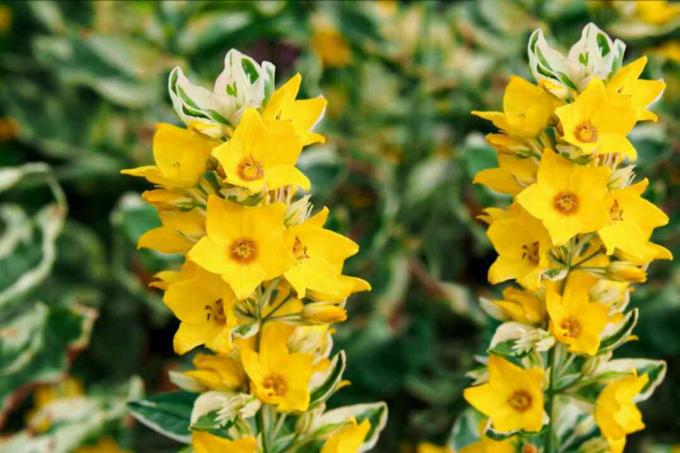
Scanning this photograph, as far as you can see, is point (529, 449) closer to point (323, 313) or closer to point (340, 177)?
point (323, 313)

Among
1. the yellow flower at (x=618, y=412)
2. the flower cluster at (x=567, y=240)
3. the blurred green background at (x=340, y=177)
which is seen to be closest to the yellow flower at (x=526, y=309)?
the flower cluster at (x=567, y=240)

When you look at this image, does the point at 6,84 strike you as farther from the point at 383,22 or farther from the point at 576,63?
the point at 576,63

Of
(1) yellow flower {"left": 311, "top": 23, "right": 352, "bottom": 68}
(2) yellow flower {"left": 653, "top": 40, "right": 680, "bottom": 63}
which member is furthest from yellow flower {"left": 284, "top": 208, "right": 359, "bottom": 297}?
(1) yellow flower {"left": 311, "top": 23, "right": 352, "bottom": 68}

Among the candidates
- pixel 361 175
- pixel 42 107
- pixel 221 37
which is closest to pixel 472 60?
pixel 361 175

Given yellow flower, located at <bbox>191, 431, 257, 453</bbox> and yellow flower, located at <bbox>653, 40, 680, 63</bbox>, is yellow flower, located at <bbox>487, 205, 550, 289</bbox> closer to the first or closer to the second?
yellow flower, located at <bbox>191, 431, 257, 453</bbox>

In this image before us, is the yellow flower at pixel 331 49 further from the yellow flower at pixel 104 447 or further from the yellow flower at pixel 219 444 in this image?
the yellow flower at pixel 219 444

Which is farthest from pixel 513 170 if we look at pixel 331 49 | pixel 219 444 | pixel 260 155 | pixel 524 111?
pixel 331 49
